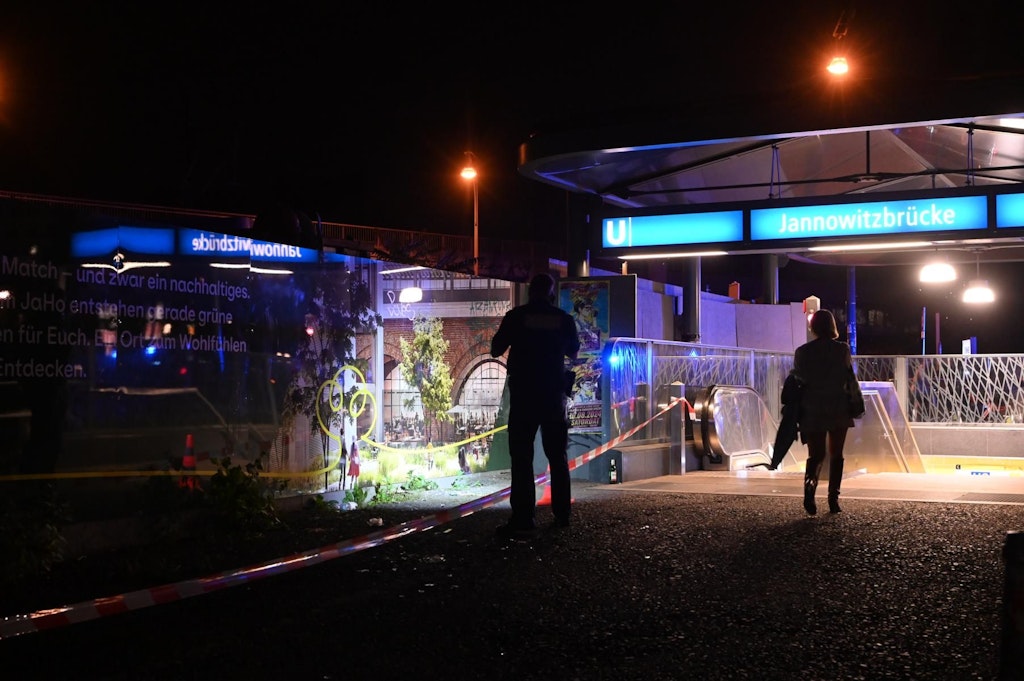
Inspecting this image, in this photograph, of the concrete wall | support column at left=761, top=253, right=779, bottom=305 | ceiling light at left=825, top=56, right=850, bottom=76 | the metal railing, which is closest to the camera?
ceiling light at left=825, top=56, right=850, bottom=76

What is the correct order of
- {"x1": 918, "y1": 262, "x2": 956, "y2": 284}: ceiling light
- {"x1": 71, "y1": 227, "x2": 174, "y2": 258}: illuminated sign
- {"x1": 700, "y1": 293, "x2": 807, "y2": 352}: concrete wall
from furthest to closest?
{"x1": 700, "y1": 293, "x2": 807, "y2": 352}: concrete wall, {"x1": 918, "y1": 262, "x2": 956, "y2": 284}: ceiling light, {"x1": 71, "y1": 227, "x2": 174, "y2": 258}: illuminated sign

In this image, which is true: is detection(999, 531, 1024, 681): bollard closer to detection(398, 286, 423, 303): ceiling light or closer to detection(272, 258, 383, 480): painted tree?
detection(272, 258, 383, 480): painted tree

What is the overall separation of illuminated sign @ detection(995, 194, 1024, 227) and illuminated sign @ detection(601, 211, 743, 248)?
9.03 feet

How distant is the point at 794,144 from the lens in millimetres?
14516

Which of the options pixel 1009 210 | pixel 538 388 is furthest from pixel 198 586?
pixel 1009 210

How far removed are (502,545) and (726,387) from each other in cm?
774

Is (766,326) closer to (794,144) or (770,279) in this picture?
(770,279)

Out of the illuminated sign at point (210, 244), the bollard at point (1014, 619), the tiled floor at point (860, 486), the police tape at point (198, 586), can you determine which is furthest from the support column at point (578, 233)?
the bollard at point (1014, 619)

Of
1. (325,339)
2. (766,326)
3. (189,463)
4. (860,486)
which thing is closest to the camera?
(189,463)

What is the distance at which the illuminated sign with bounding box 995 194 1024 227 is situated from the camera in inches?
451

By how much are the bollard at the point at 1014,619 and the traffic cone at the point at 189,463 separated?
6.42 m

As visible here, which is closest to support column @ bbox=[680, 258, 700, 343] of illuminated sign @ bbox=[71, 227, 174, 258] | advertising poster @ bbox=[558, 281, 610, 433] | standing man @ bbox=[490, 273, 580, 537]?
advertising poster @ bbox=[558, 281, 610, 433]

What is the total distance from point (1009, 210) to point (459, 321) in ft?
20.4

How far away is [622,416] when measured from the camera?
12672 millimetres
